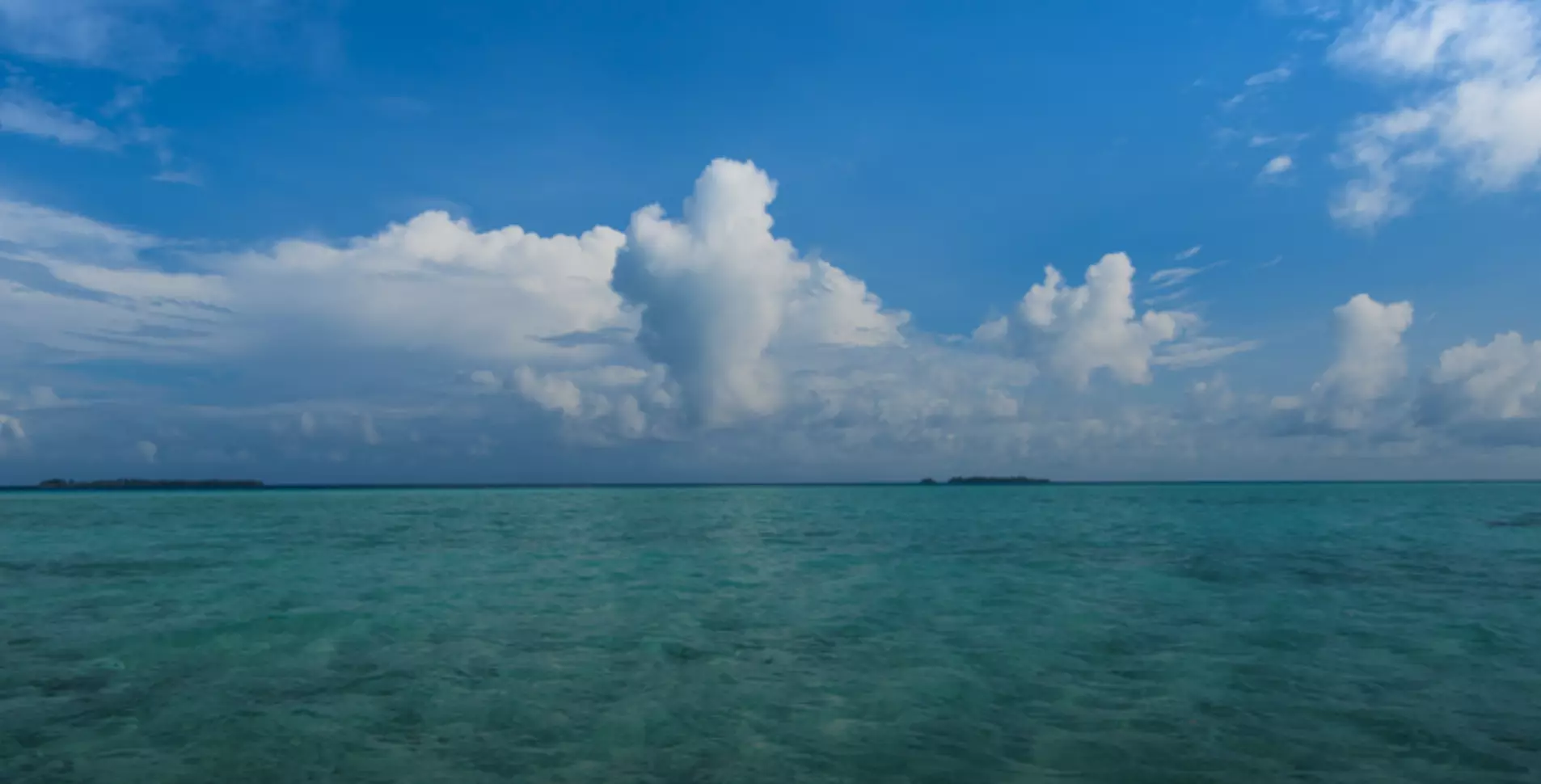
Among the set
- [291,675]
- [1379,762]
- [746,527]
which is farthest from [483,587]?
[746,527]

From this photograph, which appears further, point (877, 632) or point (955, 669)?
point (877, 632)

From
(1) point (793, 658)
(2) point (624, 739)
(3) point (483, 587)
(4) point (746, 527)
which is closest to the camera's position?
(2) point (624, 739)

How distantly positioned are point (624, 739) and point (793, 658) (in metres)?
6.16

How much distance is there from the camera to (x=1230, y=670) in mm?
17078

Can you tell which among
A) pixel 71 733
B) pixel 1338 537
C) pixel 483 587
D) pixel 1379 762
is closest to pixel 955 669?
pixel 1379 762

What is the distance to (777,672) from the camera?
1717 cm

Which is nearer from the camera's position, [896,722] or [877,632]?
[896,722]

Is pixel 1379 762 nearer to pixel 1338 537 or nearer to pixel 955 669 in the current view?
pixel 955 669

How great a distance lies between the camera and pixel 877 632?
70.1 ft

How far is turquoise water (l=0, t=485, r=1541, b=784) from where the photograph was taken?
474 inches

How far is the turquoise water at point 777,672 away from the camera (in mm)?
12031

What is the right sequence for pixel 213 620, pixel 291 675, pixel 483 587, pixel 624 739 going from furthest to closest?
pixel 483 587
pixel 213 620
pixel 291 675
pixel 624 739

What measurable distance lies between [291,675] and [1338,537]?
189 feet

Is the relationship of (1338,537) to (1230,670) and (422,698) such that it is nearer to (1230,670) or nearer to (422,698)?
(1230,670)
